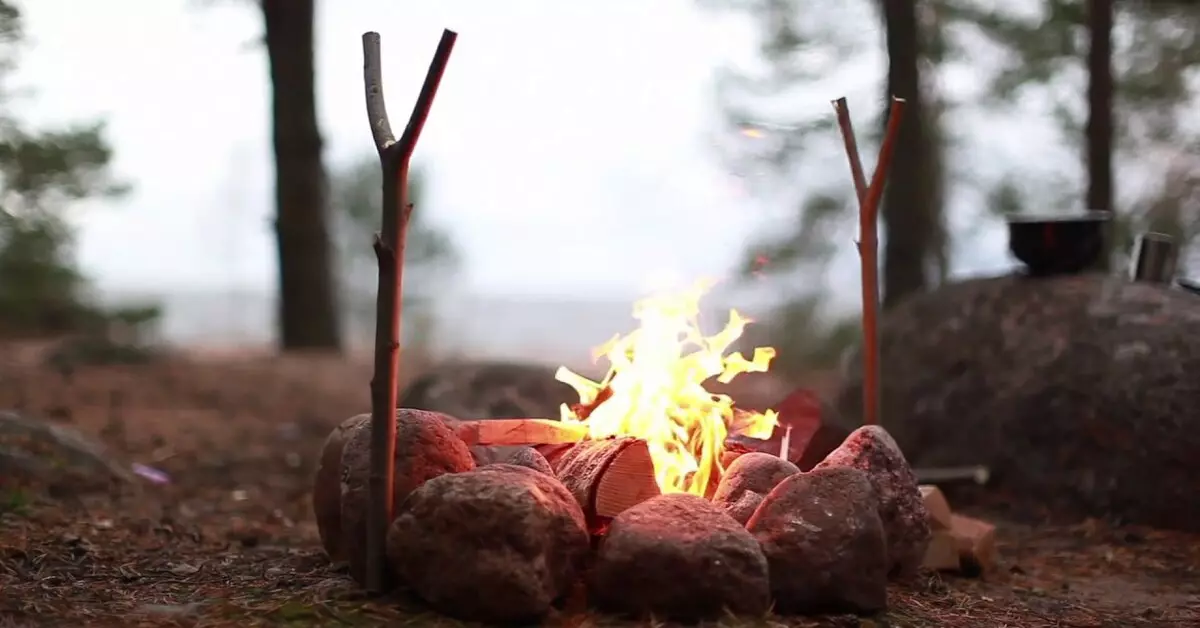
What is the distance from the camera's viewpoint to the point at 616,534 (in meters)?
3.07

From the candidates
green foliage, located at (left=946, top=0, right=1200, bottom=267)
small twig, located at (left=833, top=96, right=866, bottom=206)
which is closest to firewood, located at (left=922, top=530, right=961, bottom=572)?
small twig, located at (left=833, top=96, right=866, bottom=206)

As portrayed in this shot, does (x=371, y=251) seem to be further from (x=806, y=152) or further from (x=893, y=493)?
(x=893, y=493)

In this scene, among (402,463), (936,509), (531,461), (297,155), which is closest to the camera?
(402,463)

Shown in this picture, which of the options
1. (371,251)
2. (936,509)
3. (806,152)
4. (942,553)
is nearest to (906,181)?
(806,152)

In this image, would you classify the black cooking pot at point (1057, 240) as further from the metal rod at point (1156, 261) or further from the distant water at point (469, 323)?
the distant water at point (469, 323)

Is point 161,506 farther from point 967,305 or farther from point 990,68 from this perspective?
point 990,68

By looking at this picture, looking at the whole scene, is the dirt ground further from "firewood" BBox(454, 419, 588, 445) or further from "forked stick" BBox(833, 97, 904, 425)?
"forked stick" BBox(833, 97, 904, 425)

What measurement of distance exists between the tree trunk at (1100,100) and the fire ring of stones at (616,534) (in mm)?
4703

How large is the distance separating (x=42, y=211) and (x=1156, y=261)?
24.7 feet

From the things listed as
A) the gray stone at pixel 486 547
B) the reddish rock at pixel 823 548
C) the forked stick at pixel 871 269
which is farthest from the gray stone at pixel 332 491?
the forked stick at pixel 871 269

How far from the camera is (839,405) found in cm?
630

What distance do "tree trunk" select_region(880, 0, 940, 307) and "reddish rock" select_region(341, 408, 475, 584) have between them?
5117 mm

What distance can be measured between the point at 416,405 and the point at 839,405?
2.38 meters

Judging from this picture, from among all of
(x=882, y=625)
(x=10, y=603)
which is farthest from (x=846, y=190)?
(x=10, y=603)
